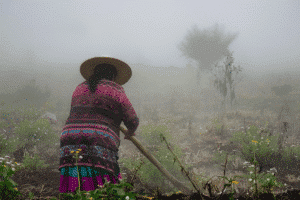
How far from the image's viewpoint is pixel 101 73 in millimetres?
2348

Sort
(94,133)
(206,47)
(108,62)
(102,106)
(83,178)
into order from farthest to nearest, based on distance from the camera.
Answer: (206,47) < (108,62) < (102,106) < (94,133) < (83,178)

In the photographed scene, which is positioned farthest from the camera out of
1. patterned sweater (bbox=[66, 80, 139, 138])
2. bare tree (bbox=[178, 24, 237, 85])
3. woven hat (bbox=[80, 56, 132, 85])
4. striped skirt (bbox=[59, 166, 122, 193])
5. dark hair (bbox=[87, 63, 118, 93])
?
bare tree (bbox=[178, 24, 237, 85])

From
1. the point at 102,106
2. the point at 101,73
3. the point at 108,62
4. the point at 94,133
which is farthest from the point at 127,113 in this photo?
the point at 108,62

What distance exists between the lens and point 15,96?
16219 mm

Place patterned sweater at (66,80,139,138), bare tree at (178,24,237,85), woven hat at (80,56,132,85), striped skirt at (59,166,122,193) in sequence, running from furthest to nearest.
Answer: bare tree at (178,24,237,85), woven hat at (80,56,132,85), patterned sweater at (66,80,139,138), striped skirt at (59,166,122,193)

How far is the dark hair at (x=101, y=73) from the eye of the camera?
2.16 metres

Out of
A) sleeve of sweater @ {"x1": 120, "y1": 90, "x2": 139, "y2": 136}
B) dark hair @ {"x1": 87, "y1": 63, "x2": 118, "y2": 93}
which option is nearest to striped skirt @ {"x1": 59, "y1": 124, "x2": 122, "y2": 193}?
sleeve of sweater @ {"x1": 120, "y1": 90, "x2": 139, "y2": 136}

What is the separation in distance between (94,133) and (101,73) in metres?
0.86

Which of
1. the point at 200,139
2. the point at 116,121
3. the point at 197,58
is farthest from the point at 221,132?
the point at 197,58

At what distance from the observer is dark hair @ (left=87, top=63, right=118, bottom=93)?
7.10ft

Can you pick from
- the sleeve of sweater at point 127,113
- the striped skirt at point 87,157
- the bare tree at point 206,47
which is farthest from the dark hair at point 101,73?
the bare tree at point 206,47

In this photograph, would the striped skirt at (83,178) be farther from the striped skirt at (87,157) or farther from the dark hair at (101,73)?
the dark hair at (101,73)

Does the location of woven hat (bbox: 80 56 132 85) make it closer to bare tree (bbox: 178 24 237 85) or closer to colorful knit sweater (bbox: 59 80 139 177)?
colorful knit sweater (bbox: 59 80 139 177)

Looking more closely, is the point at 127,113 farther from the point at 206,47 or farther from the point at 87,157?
the point at 206,47
